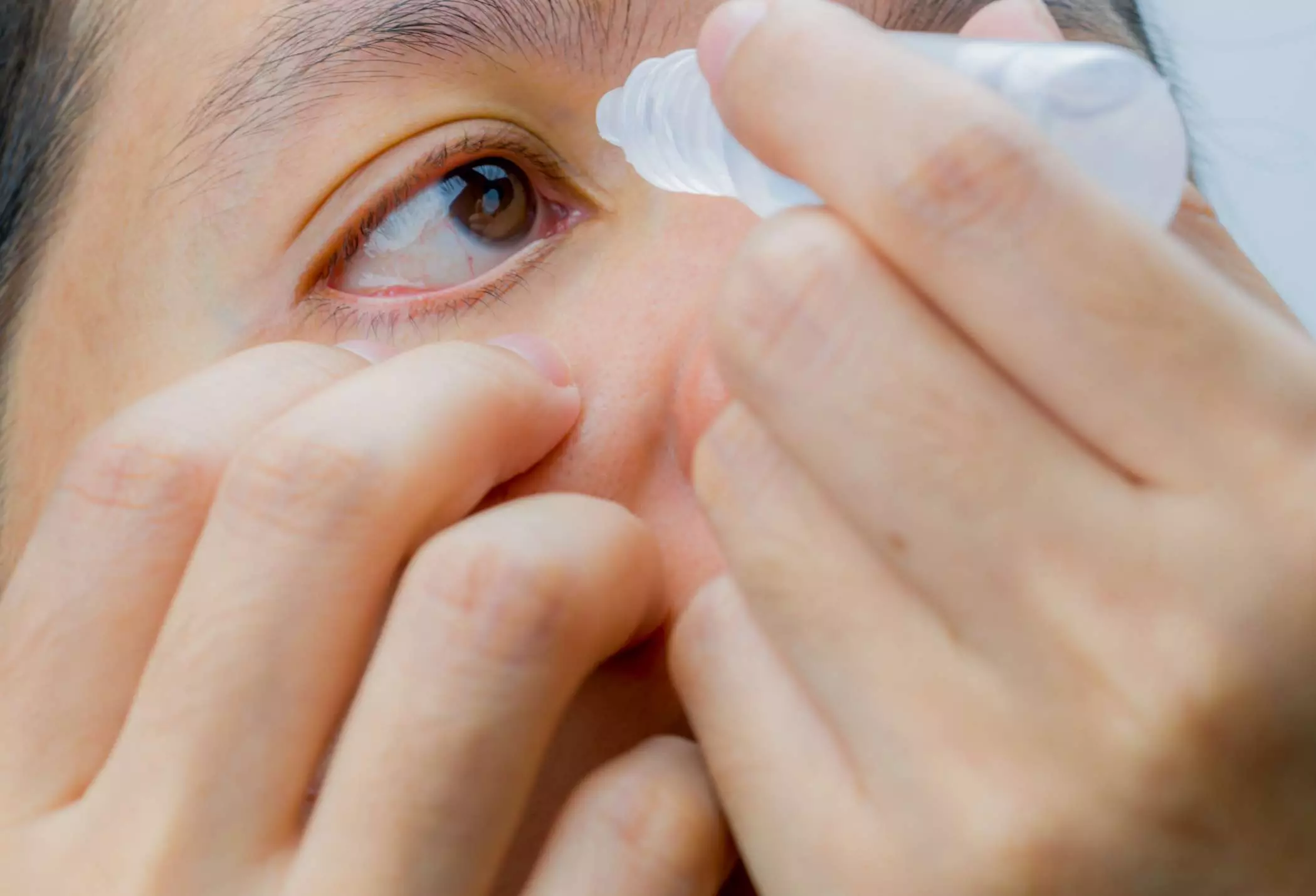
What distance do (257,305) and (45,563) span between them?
26 cm

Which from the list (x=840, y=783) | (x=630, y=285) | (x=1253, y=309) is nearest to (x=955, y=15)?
(x=630, y=285)

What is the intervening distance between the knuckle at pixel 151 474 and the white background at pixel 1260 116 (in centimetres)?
147

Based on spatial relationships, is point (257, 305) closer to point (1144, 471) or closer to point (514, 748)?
point (514, 748)

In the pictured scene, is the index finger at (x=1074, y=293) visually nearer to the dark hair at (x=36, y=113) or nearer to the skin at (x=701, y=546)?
the skin at (x=701, y=546)

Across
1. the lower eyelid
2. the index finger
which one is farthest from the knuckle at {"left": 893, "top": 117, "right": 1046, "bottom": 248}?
the lower eyelid

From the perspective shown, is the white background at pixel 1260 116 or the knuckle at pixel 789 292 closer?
the knuckle at pixel 789 292

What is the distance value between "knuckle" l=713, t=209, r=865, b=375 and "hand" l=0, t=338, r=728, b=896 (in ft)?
0.51

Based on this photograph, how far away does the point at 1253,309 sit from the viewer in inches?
16.1

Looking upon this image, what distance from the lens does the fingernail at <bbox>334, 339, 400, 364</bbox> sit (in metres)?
0.76

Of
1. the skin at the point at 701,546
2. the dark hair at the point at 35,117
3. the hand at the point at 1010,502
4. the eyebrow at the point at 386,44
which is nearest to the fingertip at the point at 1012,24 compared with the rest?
the skin at the point at 701,546

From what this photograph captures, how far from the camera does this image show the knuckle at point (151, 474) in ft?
2.04

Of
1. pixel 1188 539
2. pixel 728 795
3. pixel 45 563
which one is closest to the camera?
pixel 1188 539

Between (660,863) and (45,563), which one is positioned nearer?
(660,863)

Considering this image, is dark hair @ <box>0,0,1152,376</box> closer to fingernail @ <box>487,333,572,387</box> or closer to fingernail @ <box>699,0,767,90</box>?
fingernail @ <box>487,333,572,387</box>
